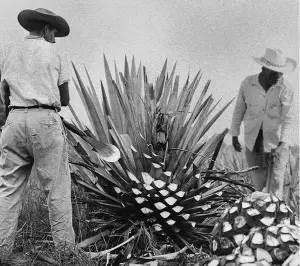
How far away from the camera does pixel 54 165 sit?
5.64 meters

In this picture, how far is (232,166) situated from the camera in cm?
1148

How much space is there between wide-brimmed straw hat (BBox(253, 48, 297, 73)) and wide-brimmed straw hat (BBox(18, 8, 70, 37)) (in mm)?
3329

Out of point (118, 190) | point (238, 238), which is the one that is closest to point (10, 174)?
point (118, 190)

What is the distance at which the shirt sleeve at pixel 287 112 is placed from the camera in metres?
8.52

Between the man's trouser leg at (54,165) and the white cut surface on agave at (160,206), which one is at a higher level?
the man's trouser leg at (54,165)

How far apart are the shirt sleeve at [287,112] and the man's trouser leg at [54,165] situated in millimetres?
3641

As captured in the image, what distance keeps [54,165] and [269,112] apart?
3.77 metres

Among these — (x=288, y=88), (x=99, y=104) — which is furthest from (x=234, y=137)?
(x=99, y=104)

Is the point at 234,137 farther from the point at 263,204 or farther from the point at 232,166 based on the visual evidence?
the point at 263,204

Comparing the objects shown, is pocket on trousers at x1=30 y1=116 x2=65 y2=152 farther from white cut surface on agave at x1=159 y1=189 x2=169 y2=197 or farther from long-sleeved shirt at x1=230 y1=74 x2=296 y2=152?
long-sleeved shirt at x1=230 y1=74 x2=296 y2=152

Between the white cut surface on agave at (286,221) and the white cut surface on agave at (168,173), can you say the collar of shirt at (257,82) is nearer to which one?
the white cut surface on agave at (168,173)

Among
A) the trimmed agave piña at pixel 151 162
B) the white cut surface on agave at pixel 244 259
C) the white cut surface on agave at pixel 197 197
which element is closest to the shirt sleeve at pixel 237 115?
the trimmed agave piña at pixel 151 162

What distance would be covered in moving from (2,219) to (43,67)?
1.28m

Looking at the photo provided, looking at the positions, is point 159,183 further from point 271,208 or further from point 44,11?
point 271,208
